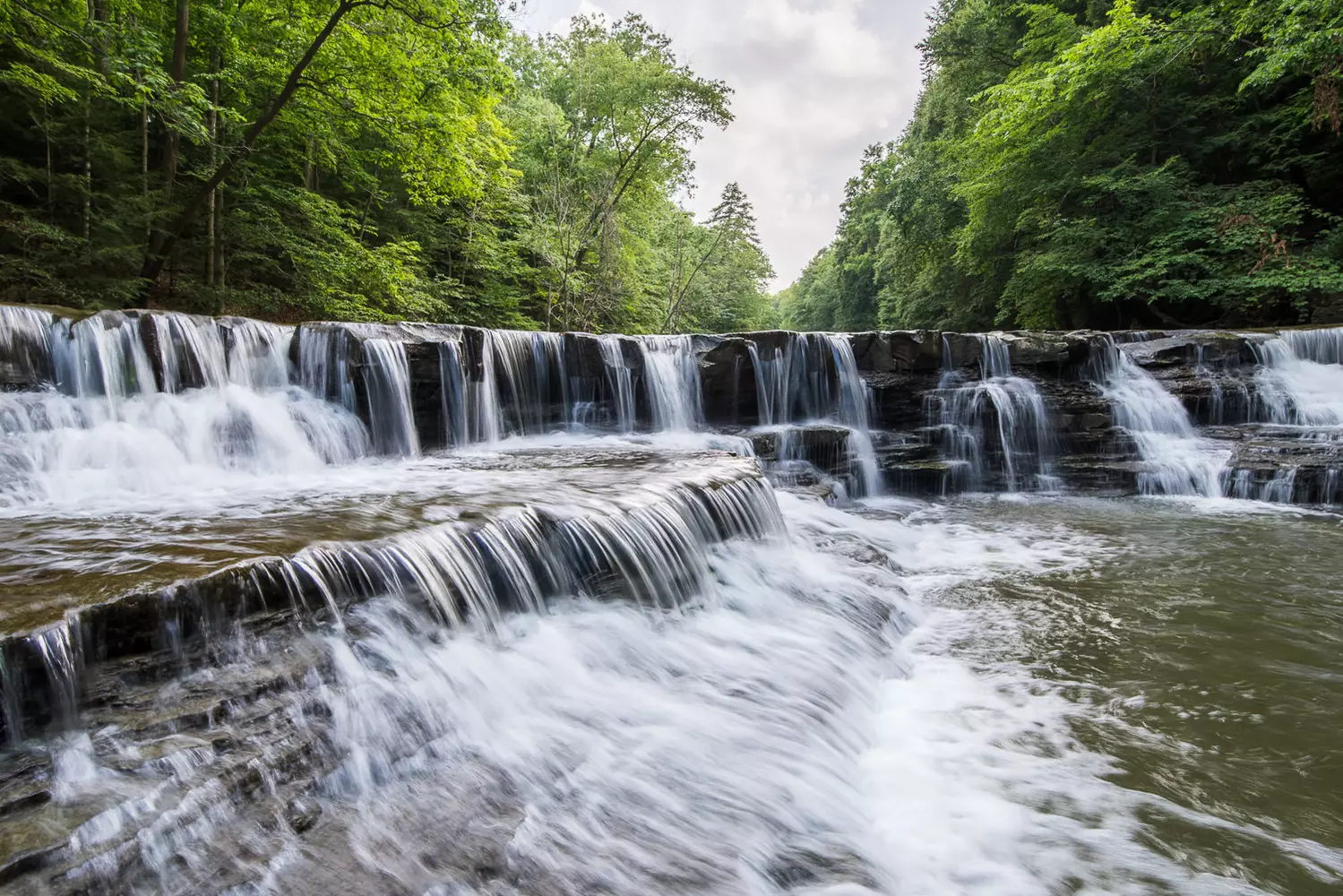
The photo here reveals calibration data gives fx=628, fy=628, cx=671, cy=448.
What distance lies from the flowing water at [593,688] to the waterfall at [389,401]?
1.63 m

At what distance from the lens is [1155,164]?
14344 millimetres

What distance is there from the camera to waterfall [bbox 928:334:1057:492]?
984 cm

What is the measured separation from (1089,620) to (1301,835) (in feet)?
7.25

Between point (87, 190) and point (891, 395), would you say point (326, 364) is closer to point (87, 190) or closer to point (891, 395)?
point (87, 190)

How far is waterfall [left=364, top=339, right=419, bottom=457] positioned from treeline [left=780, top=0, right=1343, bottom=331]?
43.7 ft

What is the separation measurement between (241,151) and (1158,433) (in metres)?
14.3

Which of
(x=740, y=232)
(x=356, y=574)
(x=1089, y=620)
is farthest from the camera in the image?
(x=740, y=232)

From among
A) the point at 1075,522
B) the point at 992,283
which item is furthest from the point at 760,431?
the point at 992,283

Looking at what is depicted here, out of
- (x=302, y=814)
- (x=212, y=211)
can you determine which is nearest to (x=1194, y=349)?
(x=302, y=814)

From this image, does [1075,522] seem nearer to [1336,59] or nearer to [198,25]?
[1336,59]

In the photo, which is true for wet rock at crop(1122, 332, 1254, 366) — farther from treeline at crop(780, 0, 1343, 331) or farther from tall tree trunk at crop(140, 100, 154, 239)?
tall tree trunk at crop(140, 100, 154, 239)

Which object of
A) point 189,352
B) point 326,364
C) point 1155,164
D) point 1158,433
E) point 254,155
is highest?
point 1155,164

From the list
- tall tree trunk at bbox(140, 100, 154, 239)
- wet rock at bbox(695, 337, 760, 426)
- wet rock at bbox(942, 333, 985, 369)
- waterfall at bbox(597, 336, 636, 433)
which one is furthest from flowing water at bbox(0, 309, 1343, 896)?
wet rock at bbox(942, 333, 985, 369)

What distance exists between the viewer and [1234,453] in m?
8.79
